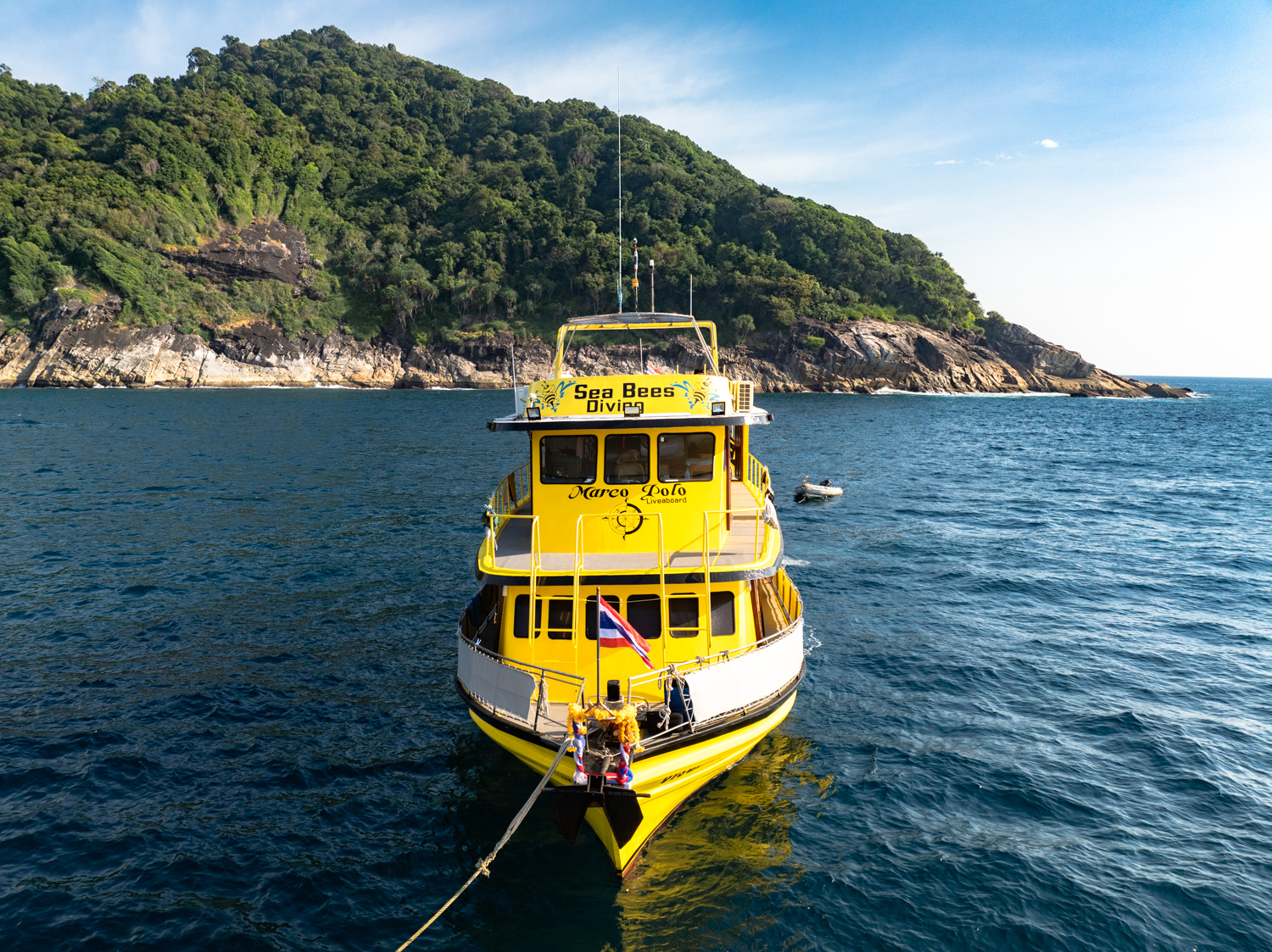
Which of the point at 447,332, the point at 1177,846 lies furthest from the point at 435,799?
the point at 447,332

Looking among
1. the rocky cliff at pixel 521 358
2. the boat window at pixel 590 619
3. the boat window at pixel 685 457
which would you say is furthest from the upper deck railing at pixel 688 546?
the rocky cliff at pixel 521 358

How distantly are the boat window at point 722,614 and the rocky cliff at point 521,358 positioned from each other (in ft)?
329

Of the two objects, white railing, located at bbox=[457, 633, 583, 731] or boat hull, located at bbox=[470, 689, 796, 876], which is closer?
boat hull, located at bbox=[470, 689, 796, 876]

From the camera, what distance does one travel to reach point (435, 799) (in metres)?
12.7

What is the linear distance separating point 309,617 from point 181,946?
38.4 feet

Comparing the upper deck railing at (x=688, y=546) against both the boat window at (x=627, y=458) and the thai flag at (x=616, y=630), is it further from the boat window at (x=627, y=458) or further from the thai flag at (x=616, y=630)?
the thai flag at (x=616, y=630)

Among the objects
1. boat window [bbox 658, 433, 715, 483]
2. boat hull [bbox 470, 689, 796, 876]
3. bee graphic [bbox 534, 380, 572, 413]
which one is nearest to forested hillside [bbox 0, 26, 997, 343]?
boat window [bbox 658, 433, 715, 483]

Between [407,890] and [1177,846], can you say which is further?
[1177,846]

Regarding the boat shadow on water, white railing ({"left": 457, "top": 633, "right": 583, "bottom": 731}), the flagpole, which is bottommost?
the boat shadow on water

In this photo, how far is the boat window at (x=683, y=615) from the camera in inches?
495

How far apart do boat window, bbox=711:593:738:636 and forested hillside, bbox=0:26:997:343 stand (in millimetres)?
117238

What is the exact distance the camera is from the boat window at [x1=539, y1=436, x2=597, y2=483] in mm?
13352

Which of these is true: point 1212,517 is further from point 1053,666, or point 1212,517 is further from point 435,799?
point 435,799

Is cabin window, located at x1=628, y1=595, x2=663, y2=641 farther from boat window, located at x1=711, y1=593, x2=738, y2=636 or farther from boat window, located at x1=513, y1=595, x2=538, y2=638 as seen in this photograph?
boat window, located at x1=513, y1=595, x2=538, y2=638
